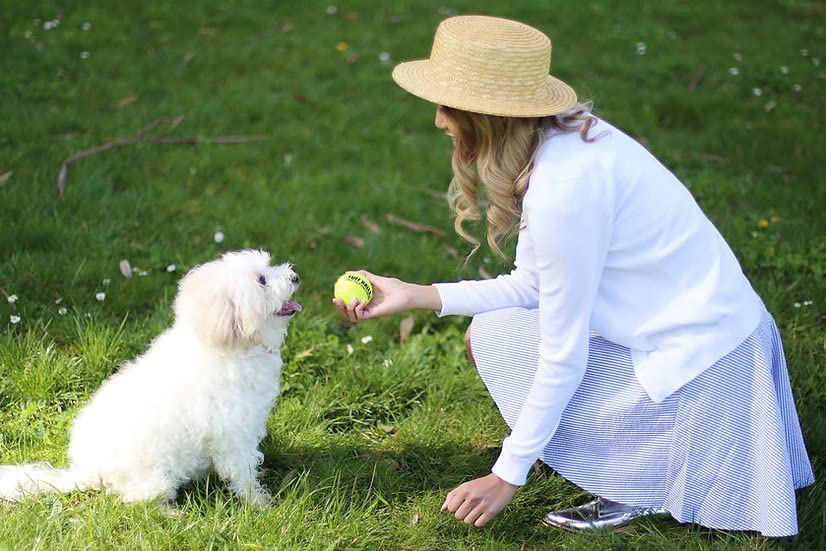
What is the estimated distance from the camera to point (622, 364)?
2484 mm

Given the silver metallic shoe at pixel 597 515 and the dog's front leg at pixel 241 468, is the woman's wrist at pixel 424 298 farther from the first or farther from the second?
the silver metallic shoe at pixel 597 515

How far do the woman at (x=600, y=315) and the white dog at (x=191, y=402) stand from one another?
0.33 metres

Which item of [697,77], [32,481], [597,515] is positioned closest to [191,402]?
[32,481]

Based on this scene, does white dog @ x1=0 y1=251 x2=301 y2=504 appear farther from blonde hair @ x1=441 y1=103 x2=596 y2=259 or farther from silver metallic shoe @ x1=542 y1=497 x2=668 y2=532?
silver metallic shoe @ x1=542 y1=497 x2=668 y2=532

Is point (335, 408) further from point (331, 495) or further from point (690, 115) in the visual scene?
point (690, 115)

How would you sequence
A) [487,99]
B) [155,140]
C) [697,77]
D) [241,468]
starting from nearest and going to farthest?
[487,99], [241,468], [155,140], [697,77]

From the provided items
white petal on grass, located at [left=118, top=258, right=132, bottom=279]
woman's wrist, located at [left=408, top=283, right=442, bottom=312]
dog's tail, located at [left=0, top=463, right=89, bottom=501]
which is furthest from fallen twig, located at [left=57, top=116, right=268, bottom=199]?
woman's wrist, located at [left=408, top=283, right=442, bottom=312]

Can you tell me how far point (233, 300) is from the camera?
2.44m

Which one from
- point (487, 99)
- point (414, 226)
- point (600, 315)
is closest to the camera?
point (487, 99)

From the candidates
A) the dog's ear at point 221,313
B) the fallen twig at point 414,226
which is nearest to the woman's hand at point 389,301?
the dog's ear at point 221,313

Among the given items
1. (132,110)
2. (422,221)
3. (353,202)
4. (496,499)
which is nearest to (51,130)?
(132,110)

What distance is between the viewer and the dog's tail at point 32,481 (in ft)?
8.23

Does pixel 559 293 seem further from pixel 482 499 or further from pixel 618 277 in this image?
pixel 482 499

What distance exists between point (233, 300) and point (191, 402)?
352mm
